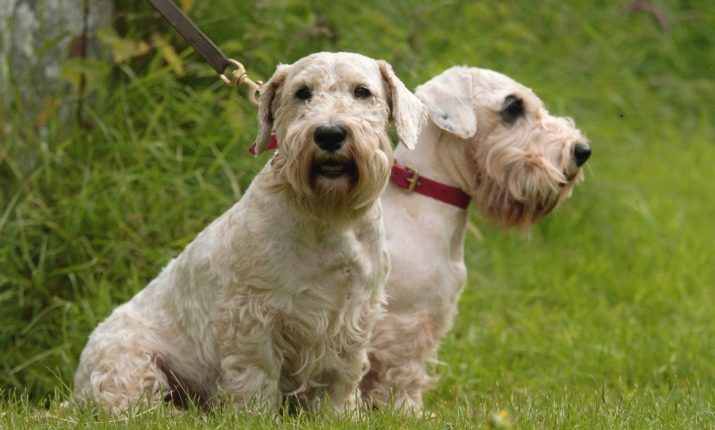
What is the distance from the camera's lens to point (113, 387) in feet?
15.3

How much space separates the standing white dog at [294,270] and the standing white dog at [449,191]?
408 mm

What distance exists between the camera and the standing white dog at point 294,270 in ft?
13.6

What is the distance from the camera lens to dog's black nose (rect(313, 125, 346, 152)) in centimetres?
402

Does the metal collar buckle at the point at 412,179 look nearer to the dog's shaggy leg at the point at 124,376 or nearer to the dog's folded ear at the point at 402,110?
the dog's folded ear at the point at 402,110

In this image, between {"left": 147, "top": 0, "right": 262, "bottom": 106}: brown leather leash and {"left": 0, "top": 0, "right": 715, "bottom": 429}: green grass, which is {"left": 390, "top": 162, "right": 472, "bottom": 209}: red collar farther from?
{"left": 147, "top": 0, "right": 262, "bottom": 106}: brown leather leash

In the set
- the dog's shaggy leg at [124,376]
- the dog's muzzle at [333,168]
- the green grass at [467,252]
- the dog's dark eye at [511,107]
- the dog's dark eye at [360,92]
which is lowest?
the green grass at [467,252]

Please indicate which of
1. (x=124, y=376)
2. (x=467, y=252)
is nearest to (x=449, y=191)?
(x=124, y=376)

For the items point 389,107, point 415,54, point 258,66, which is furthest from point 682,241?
point 389,107

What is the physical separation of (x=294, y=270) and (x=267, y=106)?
60cm

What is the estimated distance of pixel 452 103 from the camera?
206 inches

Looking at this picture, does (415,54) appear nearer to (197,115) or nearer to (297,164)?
(197,115)

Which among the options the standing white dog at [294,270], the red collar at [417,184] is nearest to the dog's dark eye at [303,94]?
the standing white dog at [294,270]

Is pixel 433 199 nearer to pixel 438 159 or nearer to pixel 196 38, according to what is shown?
pixel 438 159

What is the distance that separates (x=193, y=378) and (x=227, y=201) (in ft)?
6.29
